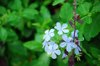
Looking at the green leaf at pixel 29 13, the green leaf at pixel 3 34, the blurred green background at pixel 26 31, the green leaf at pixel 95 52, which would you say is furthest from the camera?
the green leaf at pixel 29 13

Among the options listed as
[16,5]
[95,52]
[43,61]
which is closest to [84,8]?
[95,52]

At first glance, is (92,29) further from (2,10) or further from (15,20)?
(2,10)

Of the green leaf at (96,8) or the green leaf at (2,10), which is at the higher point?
the green leaf at (2,10)

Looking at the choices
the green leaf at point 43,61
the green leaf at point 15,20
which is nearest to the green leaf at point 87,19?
the green leaf at point 43,61

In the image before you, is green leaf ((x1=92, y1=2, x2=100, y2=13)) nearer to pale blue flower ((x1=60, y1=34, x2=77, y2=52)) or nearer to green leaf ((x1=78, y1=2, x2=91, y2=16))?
green leaf ((x1=78, y1=2, x2=91, y2=16))

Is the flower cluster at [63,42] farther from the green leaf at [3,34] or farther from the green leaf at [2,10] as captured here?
the green leaf at [2,10]

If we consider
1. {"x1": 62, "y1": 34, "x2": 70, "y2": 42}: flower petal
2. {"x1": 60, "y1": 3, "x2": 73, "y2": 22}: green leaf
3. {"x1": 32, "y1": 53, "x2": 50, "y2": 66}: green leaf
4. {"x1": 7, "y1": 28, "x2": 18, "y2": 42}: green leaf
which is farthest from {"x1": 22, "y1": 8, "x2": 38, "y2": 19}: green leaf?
{"x1": 62, "y1": 34, "x2": 70, "y2": 42}: flower petal
